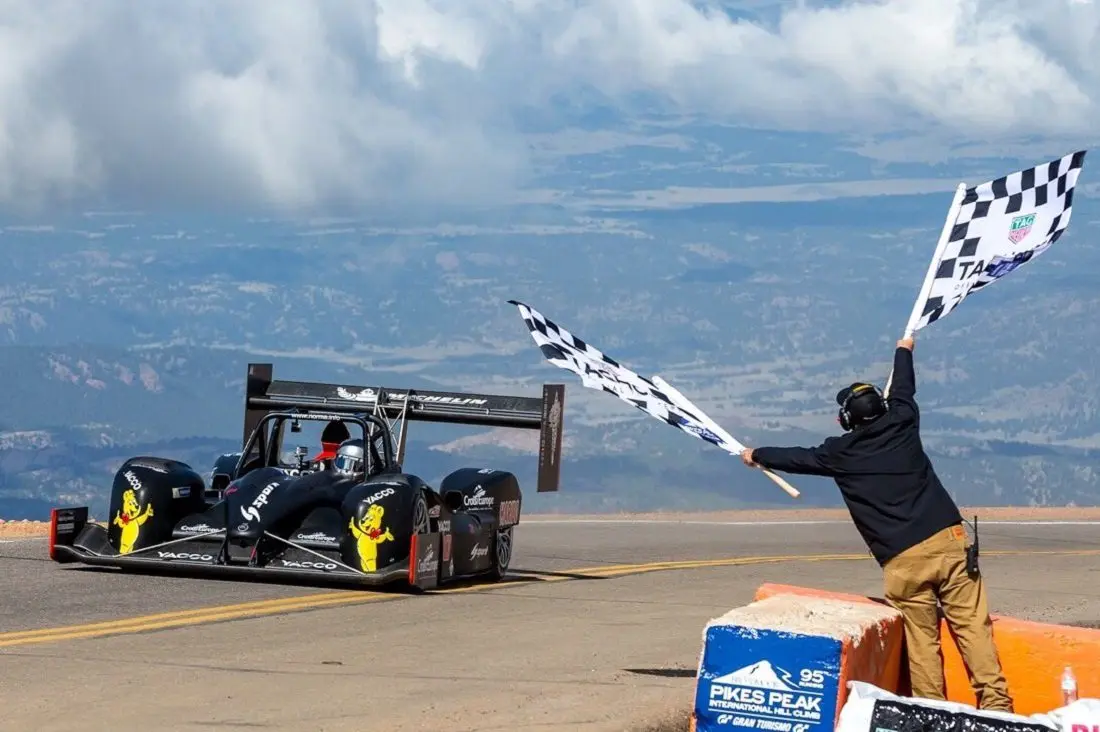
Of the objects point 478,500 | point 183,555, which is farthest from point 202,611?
point 478,500

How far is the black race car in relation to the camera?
14.7 m

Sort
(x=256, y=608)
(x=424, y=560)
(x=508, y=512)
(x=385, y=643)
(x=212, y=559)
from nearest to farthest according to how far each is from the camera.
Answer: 1. (x=385, y=643)
2. (x=256, y=608)
3. (x=424, y=560)
4. (x=212, y=559)
5. (x=508, y=512)

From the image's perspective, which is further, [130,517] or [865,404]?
[130,517]

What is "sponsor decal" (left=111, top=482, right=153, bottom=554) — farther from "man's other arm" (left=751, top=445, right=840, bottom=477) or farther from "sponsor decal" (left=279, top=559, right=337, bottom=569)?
"man's other arm" (left=751, top=445, right=840, bottom=477)

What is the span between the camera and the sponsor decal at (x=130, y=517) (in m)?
15.3

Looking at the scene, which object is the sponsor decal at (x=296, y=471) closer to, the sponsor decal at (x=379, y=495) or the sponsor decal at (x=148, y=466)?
the sponsor decal at (x=148, y=466)

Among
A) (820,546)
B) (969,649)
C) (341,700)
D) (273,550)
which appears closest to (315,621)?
(273,550)

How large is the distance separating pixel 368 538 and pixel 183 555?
1790 millimetres

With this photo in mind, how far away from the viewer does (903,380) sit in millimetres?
8711

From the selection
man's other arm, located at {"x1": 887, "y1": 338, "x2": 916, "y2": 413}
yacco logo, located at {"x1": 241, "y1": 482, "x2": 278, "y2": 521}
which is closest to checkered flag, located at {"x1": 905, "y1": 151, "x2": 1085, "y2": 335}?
man's other arm, located at {"x1": 887, "y1": 338, "x2": 916, "y2": 413}

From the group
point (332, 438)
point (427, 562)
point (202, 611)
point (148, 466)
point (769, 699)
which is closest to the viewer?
point (769, 699)

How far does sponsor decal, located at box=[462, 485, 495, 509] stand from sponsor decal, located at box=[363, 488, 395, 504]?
2.06 meters

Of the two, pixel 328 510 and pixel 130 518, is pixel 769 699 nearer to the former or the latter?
pixel 328 510

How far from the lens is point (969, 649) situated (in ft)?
27.7
